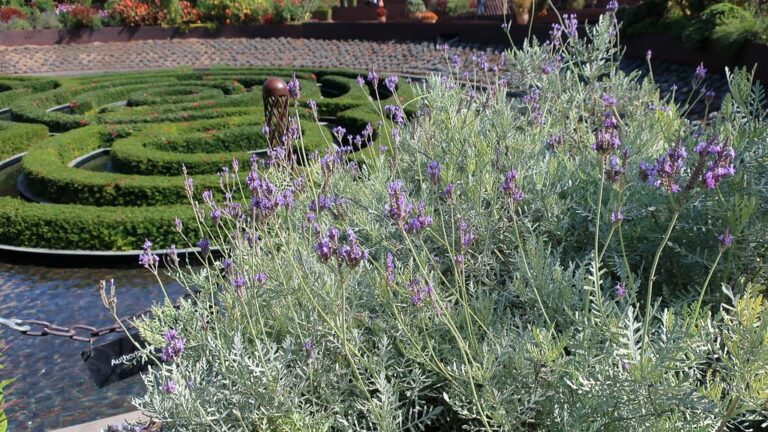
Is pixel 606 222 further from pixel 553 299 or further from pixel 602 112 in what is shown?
pixel 602 112

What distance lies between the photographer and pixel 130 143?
10.4 meters

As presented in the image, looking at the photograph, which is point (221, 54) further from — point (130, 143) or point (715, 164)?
point (715, 164)

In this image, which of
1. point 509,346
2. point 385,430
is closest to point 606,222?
point 509,346

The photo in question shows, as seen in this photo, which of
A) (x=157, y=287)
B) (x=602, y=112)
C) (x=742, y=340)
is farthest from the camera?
(x=157, y=287)

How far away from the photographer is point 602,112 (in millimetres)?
4777

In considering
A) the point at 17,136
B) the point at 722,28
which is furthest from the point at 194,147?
the point at 722,28

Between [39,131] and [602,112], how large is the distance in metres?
10.8

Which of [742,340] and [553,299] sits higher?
[742,340]

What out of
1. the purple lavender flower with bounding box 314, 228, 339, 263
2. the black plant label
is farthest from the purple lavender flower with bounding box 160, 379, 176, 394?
the black plant label

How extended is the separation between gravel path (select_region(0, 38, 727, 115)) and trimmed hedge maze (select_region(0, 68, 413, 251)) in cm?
377

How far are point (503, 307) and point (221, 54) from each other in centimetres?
2343

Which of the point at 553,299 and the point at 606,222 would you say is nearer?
the point at 553,299

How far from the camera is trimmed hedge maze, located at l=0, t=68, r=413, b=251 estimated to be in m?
7.38

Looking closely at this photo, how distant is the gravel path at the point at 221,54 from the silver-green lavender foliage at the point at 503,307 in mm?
17780
